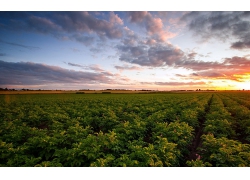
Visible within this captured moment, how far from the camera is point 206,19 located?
25.7ft

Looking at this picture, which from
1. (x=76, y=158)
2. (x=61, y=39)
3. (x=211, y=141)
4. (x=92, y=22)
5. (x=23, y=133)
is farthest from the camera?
(x=61, y=39)

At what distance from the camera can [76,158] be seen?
4.60 metres

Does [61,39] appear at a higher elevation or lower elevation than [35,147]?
higher

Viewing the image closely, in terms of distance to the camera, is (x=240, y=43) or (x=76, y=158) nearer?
(x=76, y=158)

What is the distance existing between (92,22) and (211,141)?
7938mm

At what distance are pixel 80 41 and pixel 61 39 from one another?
3.56ft
